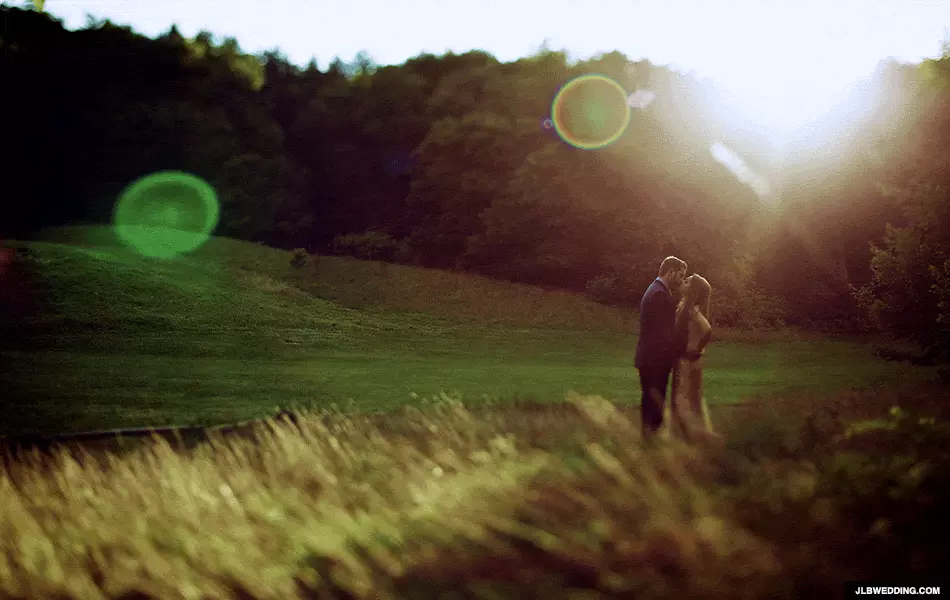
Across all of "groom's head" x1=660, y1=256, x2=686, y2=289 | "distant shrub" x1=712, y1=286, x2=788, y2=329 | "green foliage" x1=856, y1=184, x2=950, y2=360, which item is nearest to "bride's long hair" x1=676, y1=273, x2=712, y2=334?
"groom's head" x1=660, y1=256, x2=686, y2=289

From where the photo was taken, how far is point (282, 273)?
126ft

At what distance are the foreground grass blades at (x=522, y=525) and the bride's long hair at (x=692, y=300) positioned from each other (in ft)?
13.5

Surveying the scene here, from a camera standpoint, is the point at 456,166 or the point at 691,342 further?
the point at 456,166

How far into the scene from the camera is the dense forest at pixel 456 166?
3812 cm

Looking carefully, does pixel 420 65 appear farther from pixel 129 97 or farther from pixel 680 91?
pixel 680 91

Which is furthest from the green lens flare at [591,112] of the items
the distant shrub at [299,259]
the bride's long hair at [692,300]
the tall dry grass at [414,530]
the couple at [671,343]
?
the tall dry grass at [414,530]

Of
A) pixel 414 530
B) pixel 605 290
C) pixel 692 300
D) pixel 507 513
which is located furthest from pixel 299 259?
pixel 507 513

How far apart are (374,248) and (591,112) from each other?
14070 mm

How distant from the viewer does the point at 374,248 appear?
46562 millimetres

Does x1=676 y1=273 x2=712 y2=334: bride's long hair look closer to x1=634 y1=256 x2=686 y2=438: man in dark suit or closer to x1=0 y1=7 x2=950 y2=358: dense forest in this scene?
x1=634 y1=256 x2=686 y2=438: man in dark suit

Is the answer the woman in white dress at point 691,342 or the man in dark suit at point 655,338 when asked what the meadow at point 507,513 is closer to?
the man in dark suit at point 655,338

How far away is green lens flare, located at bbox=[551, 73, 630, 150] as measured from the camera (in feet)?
130

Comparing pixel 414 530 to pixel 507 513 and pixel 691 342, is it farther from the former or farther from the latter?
pixel 691 342

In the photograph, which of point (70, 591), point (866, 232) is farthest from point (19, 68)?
point (70, 591)
